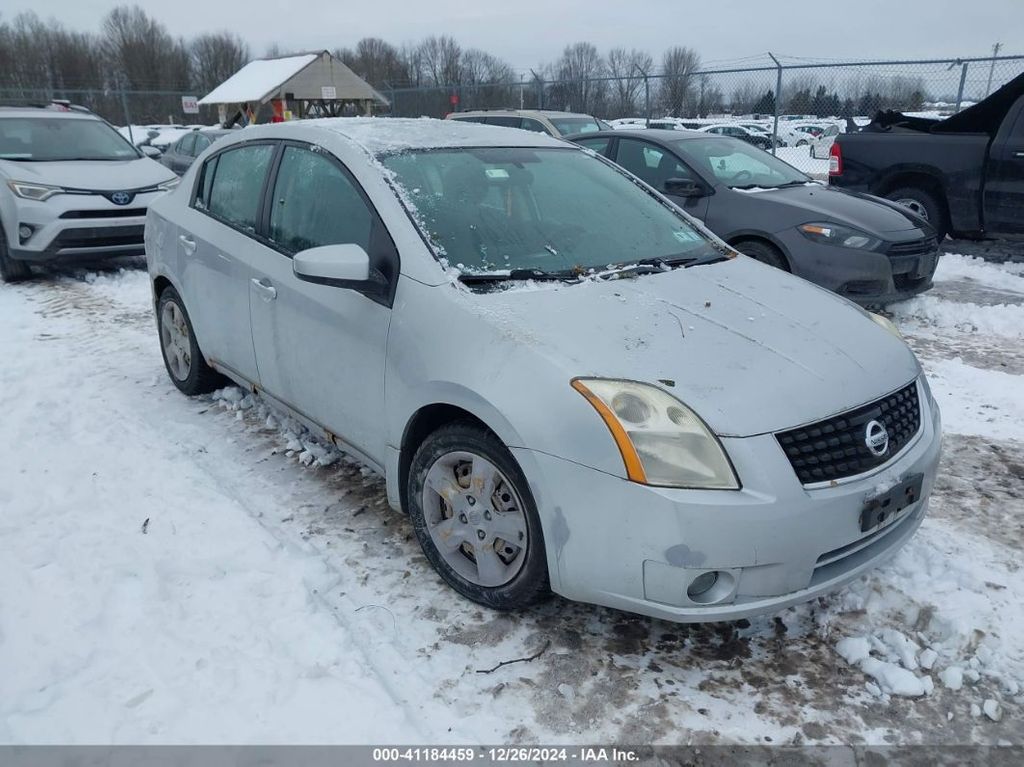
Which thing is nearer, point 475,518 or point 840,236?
point 475,518

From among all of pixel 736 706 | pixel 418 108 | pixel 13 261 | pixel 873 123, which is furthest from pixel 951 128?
pixel 418 108

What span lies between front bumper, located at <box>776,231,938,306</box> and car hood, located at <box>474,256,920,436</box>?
3056 mm

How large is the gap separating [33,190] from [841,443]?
27.2 ft

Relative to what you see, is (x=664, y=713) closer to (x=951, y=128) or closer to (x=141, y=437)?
(x=141, y=437)

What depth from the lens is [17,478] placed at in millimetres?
3717

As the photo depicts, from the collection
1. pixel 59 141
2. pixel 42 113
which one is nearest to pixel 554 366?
pixel 59 141

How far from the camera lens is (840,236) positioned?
19.7ft

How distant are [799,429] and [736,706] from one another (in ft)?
2.95

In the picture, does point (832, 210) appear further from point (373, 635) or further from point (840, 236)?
point (373, 635)

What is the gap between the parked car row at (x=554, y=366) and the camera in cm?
226

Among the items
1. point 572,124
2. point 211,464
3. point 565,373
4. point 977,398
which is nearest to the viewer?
point 565,373

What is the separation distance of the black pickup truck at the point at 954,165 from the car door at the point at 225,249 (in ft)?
24.1

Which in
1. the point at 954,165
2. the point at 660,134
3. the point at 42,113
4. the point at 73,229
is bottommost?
the point at 73,229

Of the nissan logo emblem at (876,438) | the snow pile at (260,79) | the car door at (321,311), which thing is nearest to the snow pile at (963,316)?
the nissan logo emblem at (876,438)
